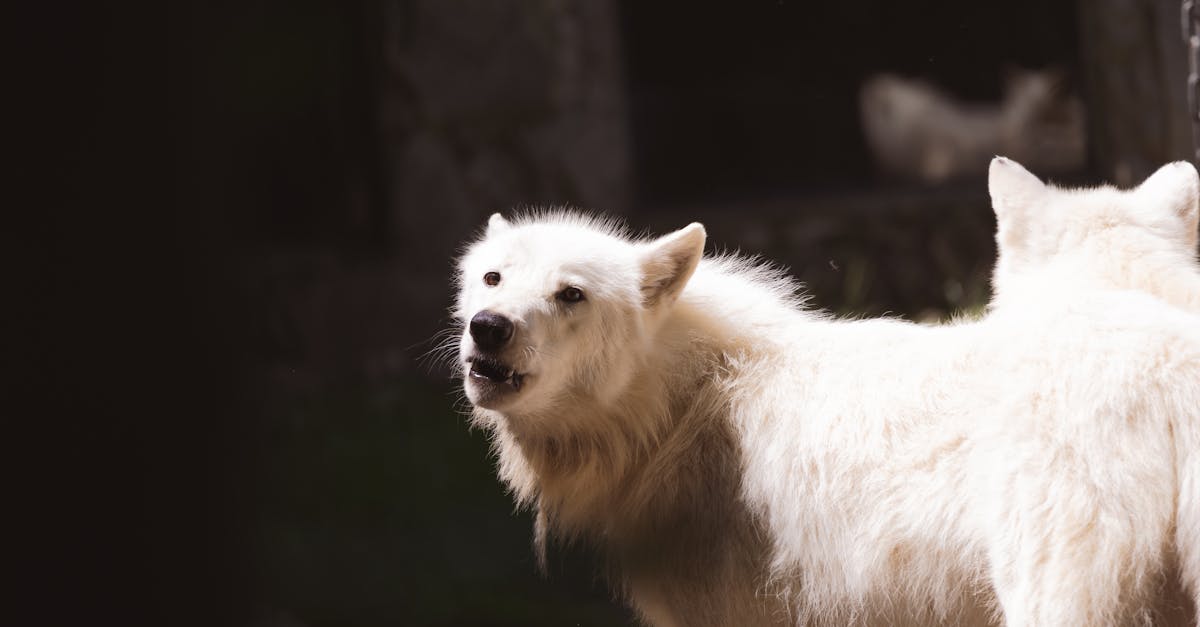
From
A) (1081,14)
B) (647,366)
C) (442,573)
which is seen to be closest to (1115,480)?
(647,366)

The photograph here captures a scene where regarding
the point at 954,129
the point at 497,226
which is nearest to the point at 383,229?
the point at 497,226

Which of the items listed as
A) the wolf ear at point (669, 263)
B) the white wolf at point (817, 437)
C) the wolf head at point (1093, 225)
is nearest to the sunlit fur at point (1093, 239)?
the wolf head at point (1093, 225)

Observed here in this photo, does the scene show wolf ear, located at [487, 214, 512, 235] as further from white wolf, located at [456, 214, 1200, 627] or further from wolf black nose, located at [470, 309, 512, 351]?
wolf black nose, located at [470, 309, 512, 351]

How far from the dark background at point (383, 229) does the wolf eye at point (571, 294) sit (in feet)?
3.01

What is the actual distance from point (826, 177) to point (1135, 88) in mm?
4204

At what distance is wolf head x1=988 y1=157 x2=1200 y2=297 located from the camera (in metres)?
3.47

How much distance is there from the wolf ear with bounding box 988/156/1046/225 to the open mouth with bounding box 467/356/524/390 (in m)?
1.61

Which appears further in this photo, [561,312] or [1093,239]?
[1093,239]

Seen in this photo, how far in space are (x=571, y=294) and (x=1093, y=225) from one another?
1.57m

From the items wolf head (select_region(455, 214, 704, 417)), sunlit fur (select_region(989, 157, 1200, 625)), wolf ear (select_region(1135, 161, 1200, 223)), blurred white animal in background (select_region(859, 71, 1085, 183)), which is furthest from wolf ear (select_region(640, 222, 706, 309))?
blurred white animal in background (select_region(859, 71, 1085, 183))

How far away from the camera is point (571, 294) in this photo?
11.3 feet

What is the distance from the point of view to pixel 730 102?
1189 cm

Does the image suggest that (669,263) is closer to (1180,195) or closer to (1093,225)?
(1093,225)

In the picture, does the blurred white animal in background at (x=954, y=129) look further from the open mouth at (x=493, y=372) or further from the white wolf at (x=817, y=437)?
the open mouth at (x=493, y=372)
